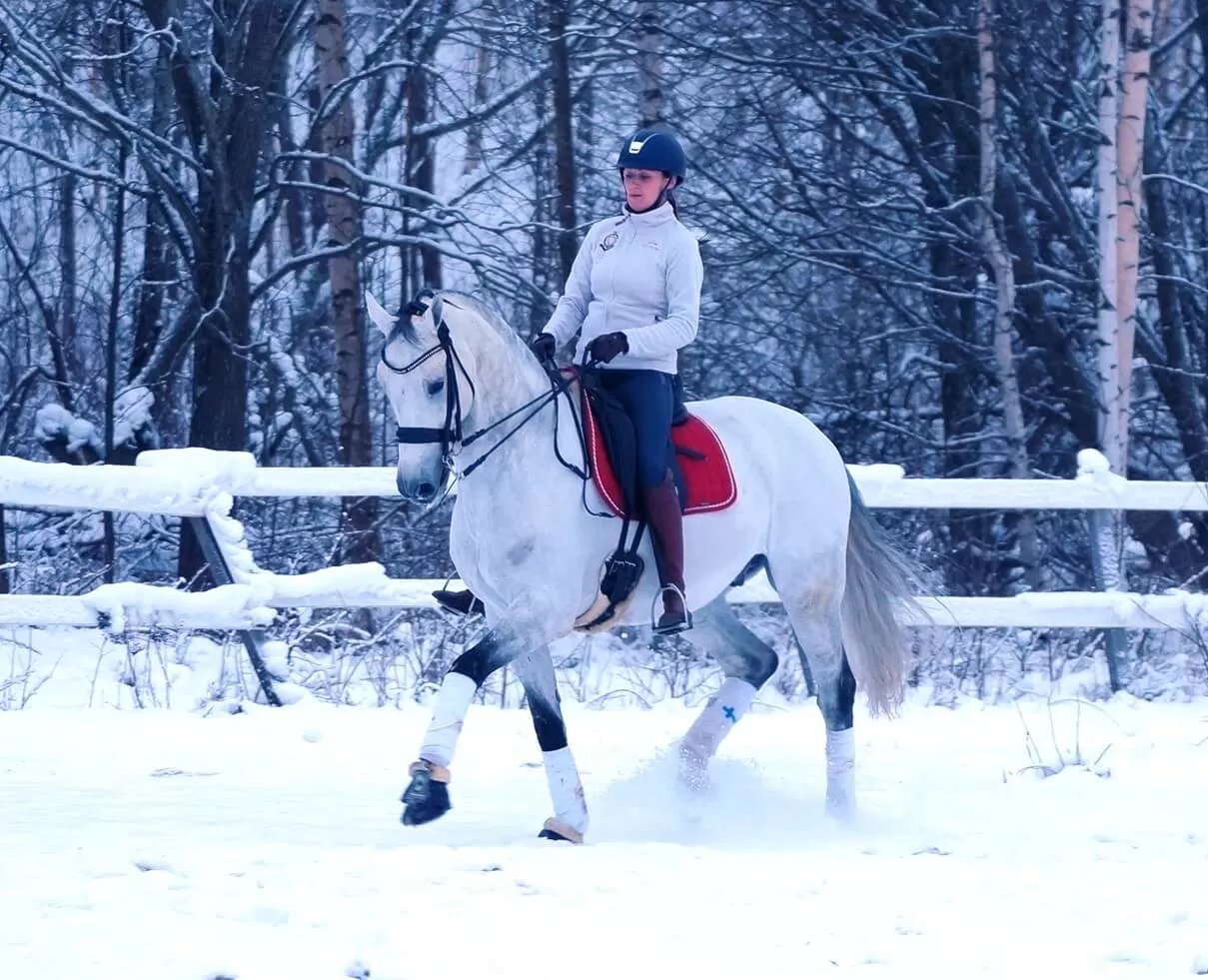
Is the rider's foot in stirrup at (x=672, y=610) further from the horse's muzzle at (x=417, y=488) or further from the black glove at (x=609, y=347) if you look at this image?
the horse's muzzle at (x=417, y=488)

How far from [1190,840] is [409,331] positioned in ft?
10.3

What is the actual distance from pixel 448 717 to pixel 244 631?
3.06m

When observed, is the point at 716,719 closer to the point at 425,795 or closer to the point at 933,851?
the point at 933,851

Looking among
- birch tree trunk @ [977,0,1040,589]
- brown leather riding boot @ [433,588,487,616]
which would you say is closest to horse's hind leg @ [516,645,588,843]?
brown leather riding boot @ [433,588,487,616]

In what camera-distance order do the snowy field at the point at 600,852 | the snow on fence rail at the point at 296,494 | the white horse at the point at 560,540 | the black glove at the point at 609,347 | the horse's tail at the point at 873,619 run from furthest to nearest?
the snow on fence rail at the point at 296,494, the horse's tail at the point at 873,619, the black glove at the point at 609,347, the white horse at the point at 560,540, the snowy field at the point at 600,852

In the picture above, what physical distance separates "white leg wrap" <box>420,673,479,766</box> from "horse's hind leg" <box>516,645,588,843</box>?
258 mm

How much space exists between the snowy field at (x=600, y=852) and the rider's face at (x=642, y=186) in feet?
7.17

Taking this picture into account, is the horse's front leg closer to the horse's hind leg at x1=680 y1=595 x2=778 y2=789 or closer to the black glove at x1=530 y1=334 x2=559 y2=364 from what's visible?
the black glove at x1=530 y1=334 x2=559 y2=364

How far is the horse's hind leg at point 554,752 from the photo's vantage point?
5.33 metres

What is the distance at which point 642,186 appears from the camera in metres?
5.77

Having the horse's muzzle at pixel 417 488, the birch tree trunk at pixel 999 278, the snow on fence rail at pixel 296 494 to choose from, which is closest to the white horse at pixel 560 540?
the horse's muzzle at pixel 417 488

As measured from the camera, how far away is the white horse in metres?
5.16

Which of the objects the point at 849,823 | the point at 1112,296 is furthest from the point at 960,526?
the point at 849,823

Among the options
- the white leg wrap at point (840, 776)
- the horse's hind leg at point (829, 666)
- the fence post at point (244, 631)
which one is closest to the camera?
the white leg wrap at point (840, 776)
